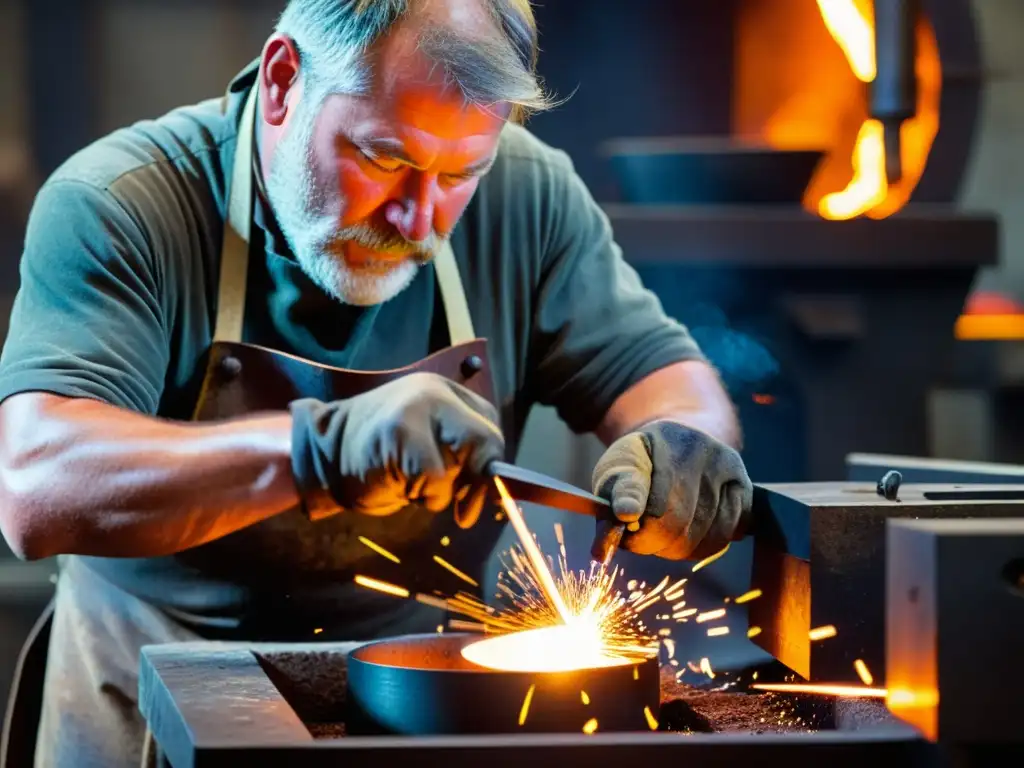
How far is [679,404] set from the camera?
1.97m

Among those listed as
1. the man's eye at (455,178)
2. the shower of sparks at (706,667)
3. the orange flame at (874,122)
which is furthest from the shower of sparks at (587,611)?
the orange flame at (874,122)

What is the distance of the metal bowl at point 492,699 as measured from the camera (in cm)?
128

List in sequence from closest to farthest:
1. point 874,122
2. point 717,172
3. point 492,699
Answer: point 492,699 < point 717,172 < point 874,122

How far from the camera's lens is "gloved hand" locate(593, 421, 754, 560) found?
60.2 inches

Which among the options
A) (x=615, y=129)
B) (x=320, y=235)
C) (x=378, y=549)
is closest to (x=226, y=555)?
(x=378, y=549)

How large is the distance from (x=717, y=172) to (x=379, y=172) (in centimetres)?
192

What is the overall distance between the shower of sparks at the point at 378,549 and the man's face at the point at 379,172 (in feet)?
1.11

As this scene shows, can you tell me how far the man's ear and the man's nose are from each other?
21 centimetres

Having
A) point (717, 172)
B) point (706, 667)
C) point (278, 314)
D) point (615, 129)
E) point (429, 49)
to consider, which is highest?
point (615, 129)

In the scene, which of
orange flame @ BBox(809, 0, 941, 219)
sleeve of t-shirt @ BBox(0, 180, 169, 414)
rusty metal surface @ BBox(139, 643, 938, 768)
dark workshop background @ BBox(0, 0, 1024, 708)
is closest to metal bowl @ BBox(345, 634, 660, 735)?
rusty metal surface @ BBox(139, 643, 938, 768)

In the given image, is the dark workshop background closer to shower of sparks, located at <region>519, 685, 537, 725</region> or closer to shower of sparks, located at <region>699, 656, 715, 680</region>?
shower of sparks, located at <region>699, 656, 715, 680</region>

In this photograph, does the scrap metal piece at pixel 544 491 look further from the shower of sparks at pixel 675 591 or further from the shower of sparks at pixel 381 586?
the shower of sparks at pixel 381 586

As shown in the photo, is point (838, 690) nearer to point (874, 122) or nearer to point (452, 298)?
point (452, 298)

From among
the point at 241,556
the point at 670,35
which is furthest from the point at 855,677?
the point at 670,35
